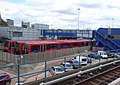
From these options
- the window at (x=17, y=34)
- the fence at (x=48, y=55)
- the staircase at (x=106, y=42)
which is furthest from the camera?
the window at (x=17, y=34)

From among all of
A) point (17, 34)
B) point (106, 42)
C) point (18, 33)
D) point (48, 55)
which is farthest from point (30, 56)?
point (18, 33)

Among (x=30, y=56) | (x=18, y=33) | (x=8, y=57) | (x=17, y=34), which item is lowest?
(x=8, y=57)

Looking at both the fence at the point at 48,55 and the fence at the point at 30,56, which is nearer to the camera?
the fence at the point at 30,56

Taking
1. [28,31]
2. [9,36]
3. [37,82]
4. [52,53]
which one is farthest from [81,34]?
[37,82]

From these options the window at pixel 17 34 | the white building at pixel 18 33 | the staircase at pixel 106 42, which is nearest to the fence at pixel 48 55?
the staircase at pixel 106 42

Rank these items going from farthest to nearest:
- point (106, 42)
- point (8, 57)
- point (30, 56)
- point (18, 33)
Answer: point (18, 33) → point (106, 42) → point (8, 57) → point (30, 56)

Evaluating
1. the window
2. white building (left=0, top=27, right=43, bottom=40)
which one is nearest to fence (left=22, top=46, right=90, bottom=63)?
white building (left=0, top=27, right=43, bottom=40)

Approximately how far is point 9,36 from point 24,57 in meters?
37.5

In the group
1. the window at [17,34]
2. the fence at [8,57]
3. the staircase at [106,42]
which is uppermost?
the window at [17,34]

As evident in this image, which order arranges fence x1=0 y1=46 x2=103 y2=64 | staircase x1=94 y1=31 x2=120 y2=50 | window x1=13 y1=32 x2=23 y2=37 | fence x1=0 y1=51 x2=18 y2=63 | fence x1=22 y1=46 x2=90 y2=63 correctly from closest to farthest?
fence x1=0 y1=46 x2=103 y2=64, fence x1=22 y1=46 x2=90 y2=63, fence x1=0 y1=51 x2=18 y2=63, staircase x1=94 y1=31 x2=120 y2=50, window x1=13 y1=32 x2=23 y2=37

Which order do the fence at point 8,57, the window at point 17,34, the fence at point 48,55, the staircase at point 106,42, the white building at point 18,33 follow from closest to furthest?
the fence at point 48,55 → the fence at point 8,57 → the staircase at point 106,42 → the white building at point 18,33 → the window at point 17,34

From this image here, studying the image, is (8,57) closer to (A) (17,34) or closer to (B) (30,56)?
(B) (30,56)

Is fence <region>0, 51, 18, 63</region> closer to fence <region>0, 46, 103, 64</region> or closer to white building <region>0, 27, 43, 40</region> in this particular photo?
fence <region>0, 46, 103, 64</region>

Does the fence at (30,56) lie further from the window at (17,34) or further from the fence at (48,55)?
the window at (17,34)
